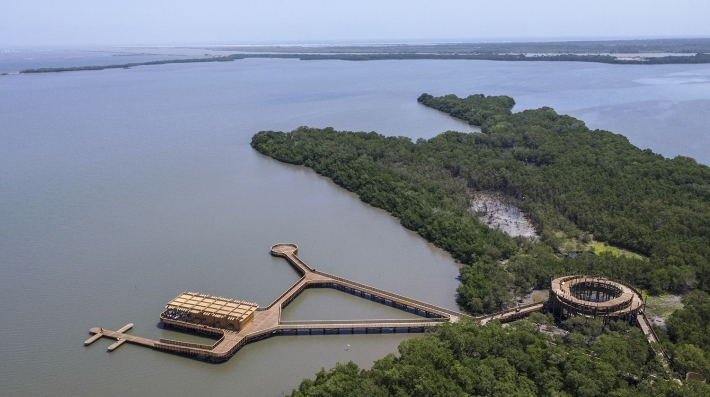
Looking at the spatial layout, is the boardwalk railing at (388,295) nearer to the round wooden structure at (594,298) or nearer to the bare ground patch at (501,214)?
the round wooden structure at (594,298)

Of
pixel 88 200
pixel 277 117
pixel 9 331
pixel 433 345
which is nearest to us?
pixel 433 345

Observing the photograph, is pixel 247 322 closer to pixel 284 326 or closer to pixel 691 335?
pixel 284 326

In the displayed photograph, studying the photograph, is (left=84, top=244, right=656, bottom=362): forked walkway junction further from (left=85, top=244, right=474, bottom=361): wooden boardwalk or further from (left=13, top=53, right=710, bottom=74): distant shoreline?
(left=13, top=53, right=710, bottom=74): distant shoreline

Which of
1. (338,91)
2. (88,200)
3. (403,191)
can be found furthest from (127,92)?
(403,191)

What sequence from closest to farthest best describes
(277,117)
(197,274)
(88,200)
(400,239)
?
(197,274) < (400,239) < (88,200) < (277,117)

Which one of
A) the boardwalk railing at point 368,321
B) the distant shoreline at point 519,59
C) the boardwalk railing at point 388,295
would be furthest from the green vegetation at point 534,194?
the distant shoreline at point 519,59

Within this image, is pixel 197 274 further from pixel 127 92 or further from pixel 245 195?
pixel 127 92
